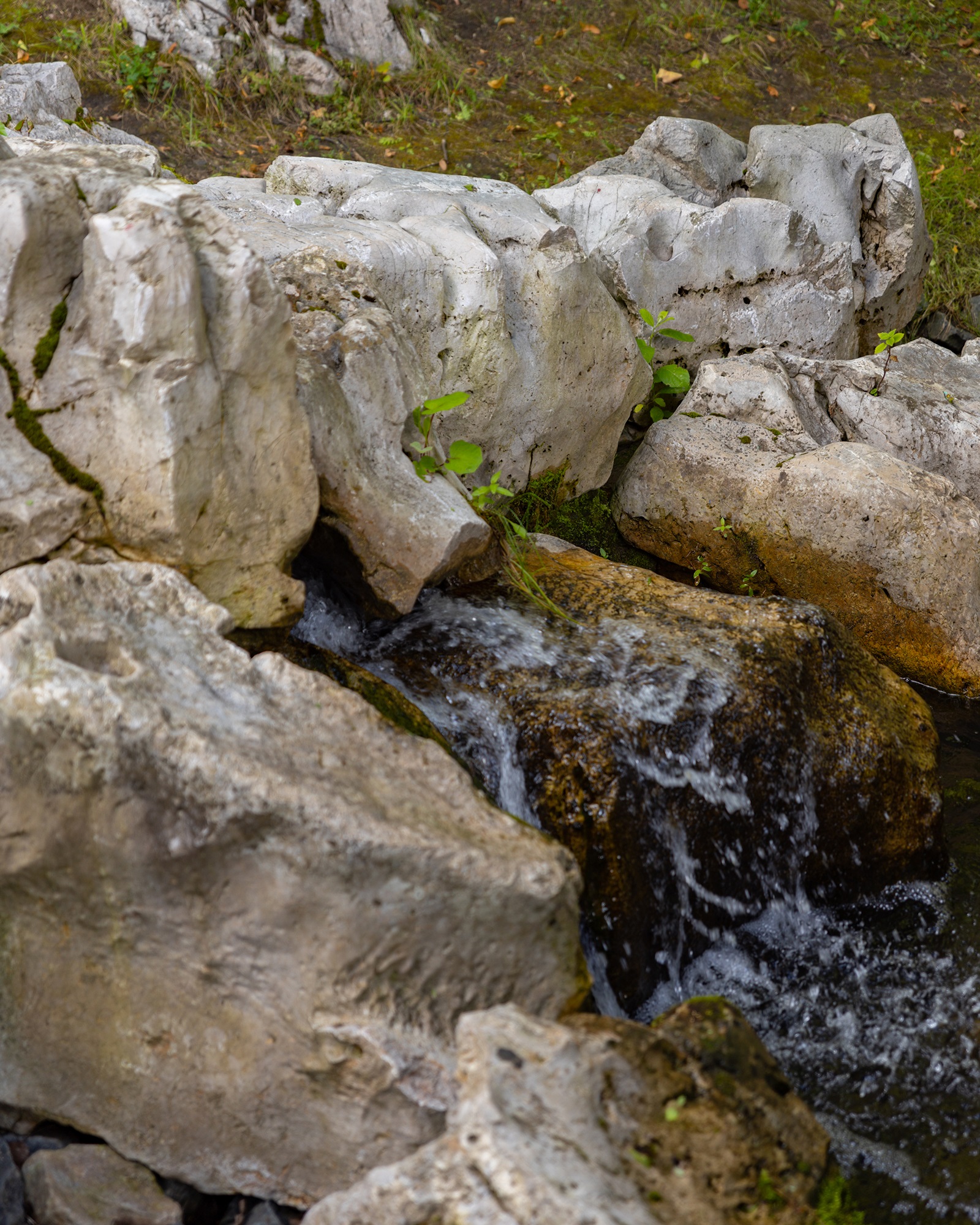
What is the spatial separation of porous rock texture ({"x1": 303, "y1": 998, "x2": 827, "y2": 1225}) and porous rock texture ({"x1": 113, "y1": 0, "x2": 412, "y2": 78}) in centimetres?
918

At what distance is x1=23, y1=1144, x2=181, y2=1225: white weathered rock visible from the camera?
102 inches

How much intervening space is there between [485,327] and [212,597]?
2.30m

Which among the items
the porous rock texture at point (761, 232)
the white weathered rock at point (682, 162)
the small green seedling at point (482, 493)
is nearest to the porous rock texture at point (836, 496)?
the porous rock texture at point (761, 232)

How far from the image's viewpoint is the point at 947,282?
8.88 metres

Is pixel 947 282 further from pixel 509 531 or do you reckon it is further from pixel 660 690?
pixel 660 690

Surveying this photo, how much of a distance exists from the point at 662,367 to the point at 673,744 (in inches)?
127

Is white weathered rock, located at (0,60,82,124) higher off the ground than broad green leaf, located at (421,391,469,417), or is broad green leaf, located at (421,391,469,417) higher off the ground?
white weathered rock, located at (0,60,82,124)

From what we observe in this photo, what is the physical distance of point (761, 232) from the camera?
659cm

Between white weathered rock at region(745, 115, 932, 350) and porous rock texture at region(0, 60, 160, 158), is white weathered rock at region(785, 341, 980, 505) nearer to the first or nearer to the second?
white weathered rock at region(745, 115, 932, 350)

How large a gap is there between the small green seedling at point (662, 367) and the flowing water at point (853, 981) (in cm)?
254

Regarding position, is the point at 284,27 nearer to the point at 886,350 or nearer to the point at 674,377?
the point at 674,377

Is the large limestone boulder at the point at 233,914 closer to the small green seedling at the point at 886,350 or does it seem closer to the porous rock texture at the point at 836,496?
the porous rock texture at the point at 836,496

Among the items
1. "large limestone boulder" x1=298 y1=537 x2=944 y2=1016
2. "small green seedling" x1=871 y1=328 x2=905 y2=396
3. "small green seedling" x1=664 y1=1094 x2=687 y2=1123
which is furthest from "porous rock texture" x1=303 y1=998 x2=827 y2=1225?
"small green seedling" x1=871 y1=328 x2=905 y2=396

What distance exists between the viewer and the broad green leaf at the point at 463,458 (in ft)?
13.9
